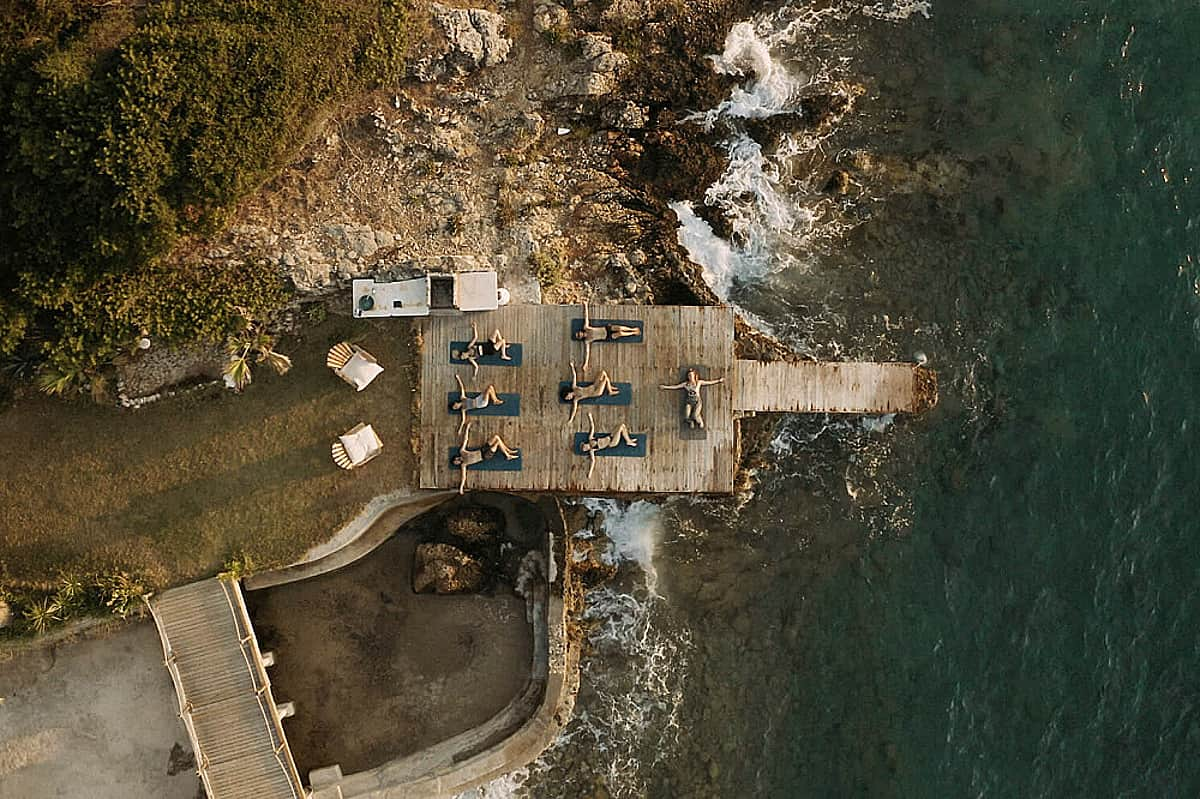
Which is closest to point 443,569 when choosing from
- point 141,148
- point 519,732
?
point 519,732

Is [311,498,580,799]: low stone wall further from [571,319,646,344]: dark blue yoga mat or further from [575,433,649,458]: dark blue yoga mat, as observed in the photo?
[571,319,646,344]: dark blue yoga mat

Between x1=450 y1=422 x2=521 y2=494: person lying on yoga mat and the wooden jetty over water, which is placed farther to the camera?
the wooden jetty over water

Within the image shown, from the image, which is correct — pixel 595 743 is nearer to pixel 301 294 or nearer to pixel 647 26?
pixel 301 294

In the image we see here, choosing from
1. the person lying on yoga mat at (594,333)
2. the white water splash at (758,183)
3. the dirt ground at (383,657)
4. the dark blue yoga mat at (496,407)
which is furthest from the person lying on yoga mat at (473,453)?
the white water splash at (758,183)

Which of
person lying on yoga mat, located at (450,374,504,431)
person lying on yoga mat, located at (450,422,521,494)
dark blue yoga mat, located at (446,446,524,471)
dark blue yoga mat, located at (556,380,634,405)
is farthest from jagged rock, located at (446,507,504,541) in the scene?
dark blue yoga mat, located at (556,380,634,405)

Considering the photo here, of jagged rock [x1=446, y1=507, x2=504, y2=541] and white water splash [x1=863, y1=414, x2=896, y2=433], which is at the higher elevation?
white water splash [x1=863, y1=414, x2=896, y2=433]

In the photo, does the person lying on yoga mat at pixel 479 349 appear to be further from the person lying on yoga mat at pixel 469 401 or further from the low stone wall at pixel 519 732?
the low stone wall at pixel 519 732
